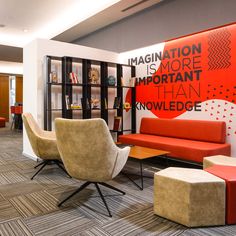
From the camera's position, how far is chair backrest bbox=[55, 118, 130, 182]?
2.40 metres

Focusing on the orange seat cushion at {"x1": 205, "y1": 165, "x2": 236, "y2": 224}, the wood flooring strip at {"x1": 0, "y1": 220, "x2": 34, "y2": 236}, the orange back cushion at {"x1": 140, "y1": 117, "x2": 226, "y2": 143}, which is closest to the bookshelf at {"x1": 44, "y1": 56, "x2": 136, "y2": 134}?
the orange back cushion at {"x1": 140, "y1": 117, "x2": 226, "y2": 143}

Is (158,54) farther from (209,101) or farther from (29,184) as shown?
(29,184)

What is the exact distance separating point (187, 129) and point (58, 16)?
4178 millimetres

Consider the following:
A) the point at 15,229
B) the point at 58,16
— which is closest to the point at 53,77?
the point at 58,16

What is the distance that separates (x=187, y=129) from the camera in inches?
183

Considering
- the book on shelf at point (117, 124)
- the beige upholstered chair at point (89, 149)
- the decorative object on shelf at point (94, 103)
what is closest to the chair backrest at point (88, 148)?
the beige upholstered chair at point (89, 149)

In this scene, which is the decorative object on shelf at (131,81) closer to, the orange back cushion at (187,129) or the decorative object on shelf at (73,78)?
the orange back cushion at (187,129)

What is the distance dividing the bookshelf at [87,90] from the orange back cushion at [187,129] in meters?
0.76

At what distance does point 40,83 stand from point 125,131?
236 cm

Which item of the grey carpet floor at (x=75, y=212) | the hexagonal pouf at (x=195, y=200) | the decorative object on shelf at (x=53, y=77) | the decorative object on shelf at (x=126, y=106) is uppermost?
the decorative object on shelf at (x=53, y=77)

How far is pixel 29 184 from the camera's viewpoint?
→ 3.49m

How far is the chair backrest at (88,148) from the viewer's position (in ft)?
7.88

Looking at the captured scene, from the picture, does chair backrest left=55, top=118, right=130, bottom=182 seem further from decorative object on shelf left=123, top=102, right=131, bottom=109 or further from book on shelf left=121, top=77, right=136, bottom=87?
book on shelf left=121, top=77, right=136, bottom=87

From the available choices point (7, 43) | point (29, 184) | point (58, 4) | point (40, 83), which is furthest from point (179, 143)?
point (7, 43)
